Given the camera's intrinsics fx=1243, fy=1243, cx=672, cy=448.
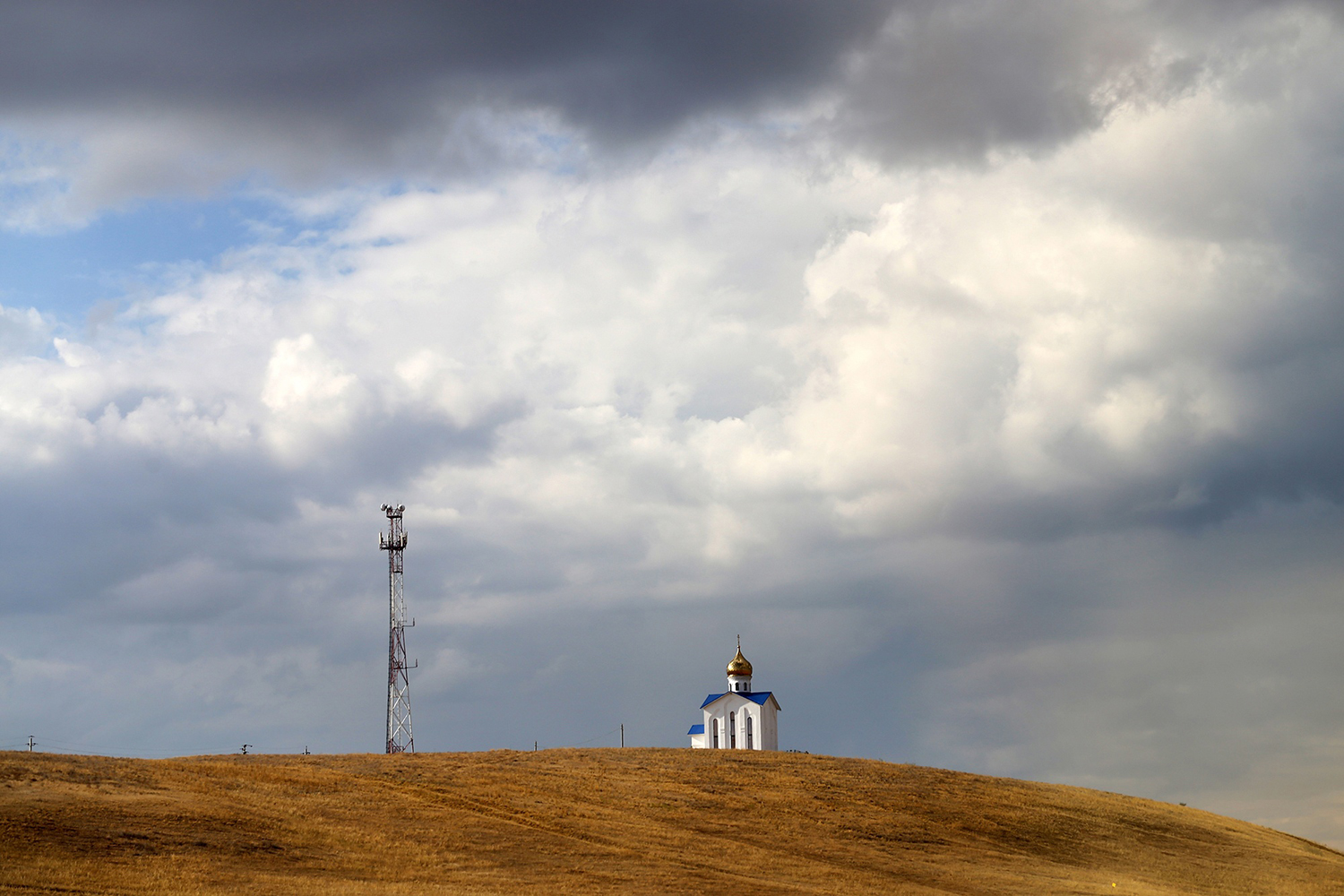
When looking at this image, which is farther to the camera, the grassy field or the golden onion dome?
the golden onion dome

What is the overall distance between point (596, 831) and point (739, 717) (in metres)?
40.2

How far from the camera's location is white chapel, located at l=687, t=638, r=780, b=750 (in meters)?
86.4

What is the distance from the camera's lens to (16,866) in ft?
117

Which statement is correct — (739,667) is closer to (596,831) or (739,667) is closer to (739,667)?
(739,667)

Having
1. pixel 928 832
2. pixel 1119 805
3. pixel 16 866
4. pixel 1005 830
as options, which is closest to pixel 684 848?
pixel 928 832

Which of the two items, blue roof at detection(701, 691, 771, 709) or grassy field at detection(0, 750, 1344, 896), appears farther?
blue roof at detection(701, 691, 771, 709)

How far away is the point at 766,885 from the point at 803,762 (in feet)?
89.1

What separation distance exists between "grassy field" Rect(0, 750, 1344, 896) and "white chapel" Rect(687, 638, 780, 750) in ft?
52.8

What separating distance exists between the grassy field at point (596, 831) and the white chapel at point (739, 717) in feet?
52.8

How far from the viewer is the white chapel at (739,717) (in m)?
86.4

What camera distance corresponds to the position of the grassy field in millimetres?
39188

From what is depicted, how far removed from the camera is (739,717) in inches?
3435

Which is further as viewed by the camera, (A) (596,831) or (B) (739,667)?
(B) (739,667)

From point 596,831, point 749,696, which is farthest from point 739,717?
point 596,831
